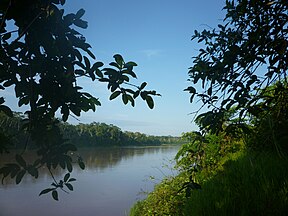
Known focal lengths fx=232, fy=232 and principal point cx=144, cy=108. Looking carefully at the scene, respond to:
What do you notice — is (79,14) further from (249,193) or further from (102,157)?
(102,157)

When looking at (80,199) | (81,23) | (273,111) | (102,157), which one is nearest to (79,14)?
(81,23)

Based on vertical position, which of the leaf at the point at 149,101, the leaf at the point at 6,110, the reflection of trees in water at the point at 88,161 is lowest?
the reflection of trees in water at the point at 88,161

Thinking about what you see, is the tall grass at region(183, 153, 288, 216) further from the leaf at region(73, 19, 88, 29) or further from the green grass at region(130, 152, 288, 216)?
the leaf at region(73, 19, 88, 29)

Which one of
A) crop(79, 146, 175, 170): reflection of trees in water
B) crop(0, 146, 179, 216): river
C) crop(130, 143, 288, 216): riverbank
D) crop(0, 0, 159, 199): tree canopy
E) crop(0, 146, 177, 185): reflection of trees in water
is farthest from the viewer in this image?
crop(79, 146, 175, 170): reflection of trees in water

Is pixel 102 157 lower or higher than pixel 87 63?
lower

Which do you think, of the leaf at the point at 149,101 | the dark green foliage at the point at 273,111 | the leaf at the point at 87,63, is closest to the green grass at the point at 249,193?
the dark green foliage at the point at 273,111

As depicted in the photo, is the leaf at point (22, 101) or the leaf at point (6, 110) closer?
the leaf at point (6, 110)

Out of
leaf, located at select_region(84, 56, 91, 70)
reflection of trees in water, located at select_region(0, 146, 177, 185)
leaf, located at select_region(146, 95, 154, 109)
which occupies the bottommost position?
reflection of trees in water, located at select_region(0, 146, 177, 185)

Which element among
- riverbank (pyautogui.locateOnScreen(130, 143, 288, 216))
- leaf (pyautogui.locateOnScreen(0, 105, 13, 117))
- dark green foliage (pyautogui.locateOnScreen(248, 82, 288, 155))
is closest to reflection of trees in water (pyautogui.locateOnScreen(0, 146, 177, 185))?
leaf (pyautogui.locateOnScreen(0, 105, 13, 117))

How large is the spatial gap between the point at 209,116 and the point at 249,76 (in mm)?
440

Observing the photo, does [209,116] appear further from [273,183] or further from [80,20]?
[273,183]

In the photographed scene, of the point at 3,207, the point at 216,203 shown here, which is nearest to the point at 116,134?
the point at 3,207

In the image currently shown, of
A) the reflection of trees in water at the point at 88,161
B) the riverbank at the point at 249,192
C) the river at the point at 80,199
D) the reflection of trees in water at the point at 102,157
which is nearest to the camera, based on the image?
the riverbank at the point at 249,192

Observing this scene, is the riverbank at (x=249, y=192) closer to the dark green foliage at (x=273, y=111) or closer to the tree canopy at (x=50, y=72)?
the dark green foliage at (x=273, y=111)
